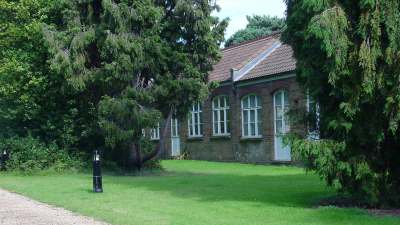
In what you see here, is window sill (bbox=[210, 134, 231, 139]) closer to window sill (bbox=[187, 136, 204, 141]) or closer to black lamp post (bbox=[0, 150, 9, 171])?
window sill (bbox=[187, 136, 204, 141])

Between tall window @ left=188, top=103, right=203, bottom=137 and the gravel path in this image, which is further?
tall window @ left=188, top=103, right=203, bottom=137

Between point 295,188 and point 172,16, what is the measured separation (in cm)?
977

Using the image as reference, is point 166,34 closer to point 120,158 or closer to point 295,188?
point 120,158

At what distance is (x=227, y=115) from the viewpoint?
33.8 metres

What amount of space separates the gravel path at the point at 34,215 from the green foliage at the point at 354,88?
15.3 ft

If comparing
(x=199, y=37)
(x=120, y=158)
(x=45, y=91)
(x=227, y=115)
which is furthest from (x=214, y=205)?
(x=227, y=115)

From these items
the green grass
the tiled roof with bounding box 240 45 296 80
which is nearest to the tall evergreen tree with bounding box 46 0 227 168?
the green grass

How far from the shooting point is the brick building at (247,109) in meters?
29.1

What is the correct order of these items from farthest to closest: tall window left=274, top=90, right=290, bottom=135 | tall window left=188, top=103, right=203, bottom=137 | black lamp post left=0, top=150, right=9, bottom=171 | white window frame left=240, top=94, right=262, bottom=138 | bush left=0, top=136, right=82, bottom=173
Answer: tall window left=188, top=103, right=203, bottom=137, white window frame left=240, top=94, right=262, bottom=138, tall window left=274, top=90, right=290, bottom=135, black lamp post left=0, top=150, right=9, bottom=171, bush left=0, top=136, right=82, bottom=173

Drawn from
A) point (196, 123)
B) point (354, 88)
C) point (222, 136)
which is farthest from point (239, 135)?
point (354, 88)

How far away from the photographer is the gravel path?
1141 cm

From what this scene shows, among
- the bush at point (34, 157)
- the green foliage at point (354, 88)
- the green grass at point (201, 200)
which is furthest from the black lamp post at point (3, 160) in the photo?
the green foliage at point (354, 88)

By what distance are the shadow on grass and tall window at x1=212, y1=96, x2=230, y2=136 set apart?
11767 mm

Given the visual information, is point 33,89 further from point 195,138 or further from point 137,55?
point 195,138
